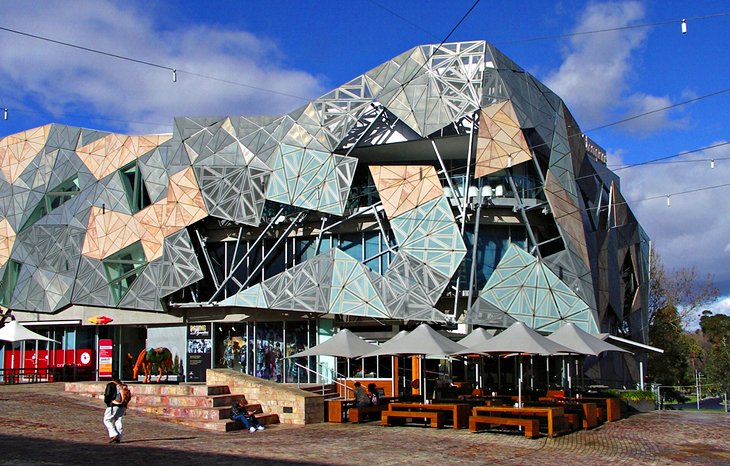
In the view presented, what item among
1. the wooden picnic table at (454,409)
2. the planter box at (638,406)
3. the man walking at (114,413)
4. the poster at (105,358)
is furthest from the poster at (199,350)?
the man walking at (114,413)

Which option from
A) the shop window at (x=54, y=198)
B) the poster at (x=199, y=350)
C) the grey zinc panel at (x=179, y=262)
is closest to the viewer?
the grey zinc panel at (x=179, y=262)

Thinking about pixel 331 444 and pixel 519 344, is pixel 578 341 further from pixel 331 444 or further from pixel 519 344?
pixel 331 444

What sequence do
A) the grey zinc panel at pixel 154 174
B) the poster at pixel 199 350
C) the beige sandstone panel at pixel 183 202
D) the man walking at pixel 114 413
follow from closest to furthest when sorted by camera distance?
the man walking at pixel 114 413 → the beige sandstone panel at pixel 183 202 → the grey zinc panel at pixel 154 174 → the poster at pixel 199 350

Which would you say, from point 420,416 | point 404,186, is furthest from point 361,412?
point 404,186

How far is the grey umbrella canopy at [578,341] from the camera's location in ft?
76.5

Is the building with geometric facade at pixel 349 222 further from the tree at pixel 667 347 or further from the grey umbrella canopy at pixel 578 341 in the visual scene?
the tree at pixel 667 347

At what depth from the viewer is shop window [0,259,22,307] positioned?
136 feet

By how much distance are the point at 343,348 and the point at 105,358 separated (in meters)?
19.4

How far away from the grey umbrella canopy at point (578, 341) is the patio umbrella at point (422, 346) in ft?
10.0

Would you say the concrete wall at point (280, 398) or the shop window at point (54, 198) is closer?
the concrete wall at point (280, 398)

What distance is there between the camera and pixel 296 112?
3522 cm

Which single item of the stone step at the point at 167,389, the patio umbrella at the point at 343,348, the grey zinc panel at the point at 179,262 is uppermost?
the grey zinc panel at the point at 179,262

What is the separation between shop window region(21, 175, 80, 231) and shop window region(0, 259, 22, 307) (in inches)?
79.8

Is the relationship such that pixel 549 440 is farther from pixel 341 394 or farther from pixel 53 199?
pixel 53 199
